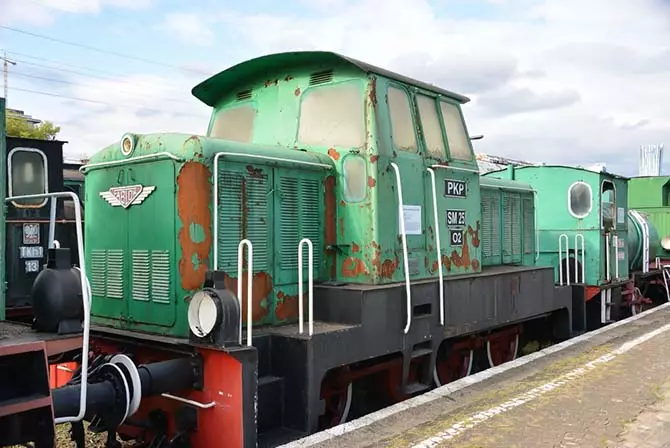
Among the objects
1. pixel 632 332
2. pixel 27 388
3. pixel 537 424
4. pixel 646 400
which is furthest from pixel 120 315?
pixel 632 332

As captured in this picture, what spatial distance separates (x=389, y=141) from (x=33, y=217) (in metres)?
5.07

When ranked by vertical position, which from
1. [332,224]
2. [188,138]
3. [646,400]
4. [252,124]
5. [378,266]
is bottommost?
[646,400]

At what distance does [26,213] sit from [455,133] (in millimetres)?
5461

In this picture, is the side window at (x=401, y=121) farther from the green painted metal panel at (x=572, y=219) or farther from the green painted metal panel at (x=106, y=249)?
the green painted metal panel at (x=572, y=219)

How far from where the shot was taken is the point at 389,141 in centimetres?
545

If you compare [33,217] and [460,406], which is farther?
[33,217]

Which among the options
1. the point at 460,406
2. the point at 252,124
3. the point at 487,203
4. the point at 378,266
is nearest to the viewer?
the point at 460,406

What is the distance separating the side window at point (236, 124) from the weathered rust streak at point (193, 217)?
1.57m

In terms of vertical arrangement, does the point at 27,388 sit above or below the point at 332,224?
below

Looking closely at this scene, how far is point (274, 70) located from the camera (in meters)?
5.89

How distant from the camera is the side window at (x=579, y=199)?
1064 cm

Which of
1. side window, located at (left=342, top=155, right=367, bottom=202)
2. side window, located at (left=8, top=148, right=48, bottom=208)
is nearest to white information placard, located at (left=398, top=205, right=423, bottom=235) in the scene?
side window, located at (left=342, top=155, right=367, bottom=202)

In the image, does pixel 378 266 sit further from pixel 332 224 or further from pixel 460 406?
pixel 460 406

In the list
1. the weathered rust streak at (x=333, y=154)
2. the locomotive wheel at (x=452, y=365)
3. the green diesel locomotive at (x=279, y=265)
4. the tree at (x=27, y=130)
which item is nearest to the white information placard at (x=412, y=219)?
the green diesel locomotive at (x=279, y=265)
